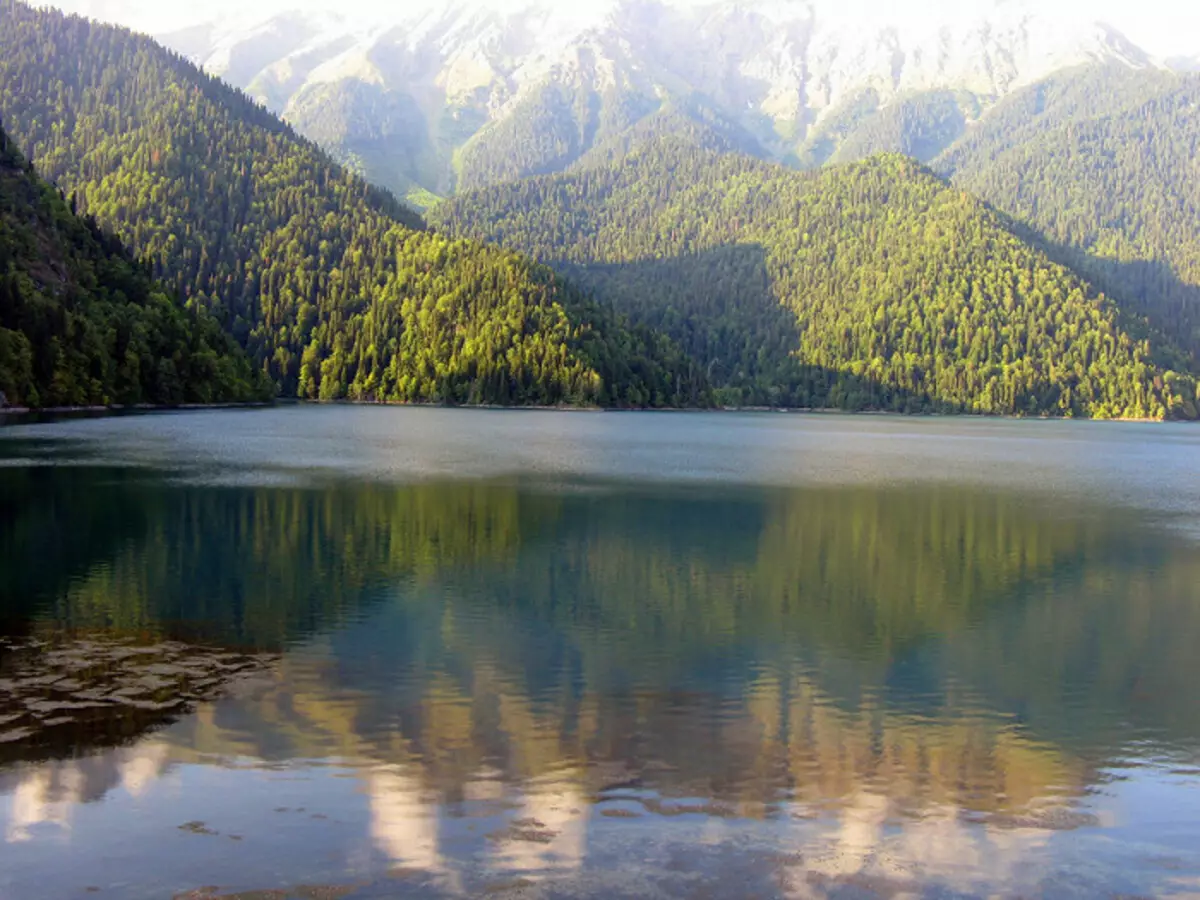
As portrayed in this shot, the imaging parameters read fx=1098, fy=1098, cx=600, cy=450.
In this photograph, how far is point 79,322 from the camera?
145625mm

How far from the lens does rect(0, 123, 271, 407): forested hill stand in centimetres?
13562

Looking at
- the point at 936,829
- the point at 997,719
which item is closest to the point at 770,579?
the point at 997,719

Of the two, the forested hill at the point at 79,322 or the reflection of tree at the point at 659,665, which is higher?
the forested hill at the point at 79,322

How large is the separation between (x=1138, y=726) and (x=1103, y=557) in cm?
2733

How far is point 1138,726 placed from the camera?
23406 mm

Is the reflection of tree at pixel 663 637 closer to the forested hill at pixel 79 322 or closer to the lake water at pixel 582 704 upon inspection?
the lake water at pixel 582 704

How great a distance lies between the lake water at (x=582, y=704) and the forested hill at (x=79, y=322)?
296 feet

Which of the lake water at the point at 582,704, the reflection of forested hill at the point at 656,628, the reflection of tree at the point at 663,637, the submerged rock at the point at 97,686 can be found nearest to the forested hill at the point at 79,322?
the reflection of forested hill at the point at 656,628

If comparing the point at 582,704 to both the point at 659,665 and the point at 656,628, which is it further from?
the point at 656,628

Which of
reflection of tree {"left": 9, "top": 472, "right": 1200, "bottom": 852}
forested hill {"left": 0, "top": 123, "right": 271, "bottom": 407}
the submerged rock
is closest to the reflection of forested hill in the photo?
reflection of tree {"left": 9, "top": 472, "right": 1200, "bottom": 852}

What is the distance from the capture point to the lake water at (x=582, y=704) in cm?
1540

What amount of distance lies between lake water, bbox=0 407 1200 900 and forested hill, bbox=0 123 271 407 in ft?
296

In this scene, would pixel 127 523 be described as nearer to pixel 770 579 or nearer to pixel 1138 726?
pixel 770 579

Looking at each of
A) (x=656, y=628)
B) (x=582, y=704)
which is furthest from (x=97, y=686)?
(x=656, y=628)
